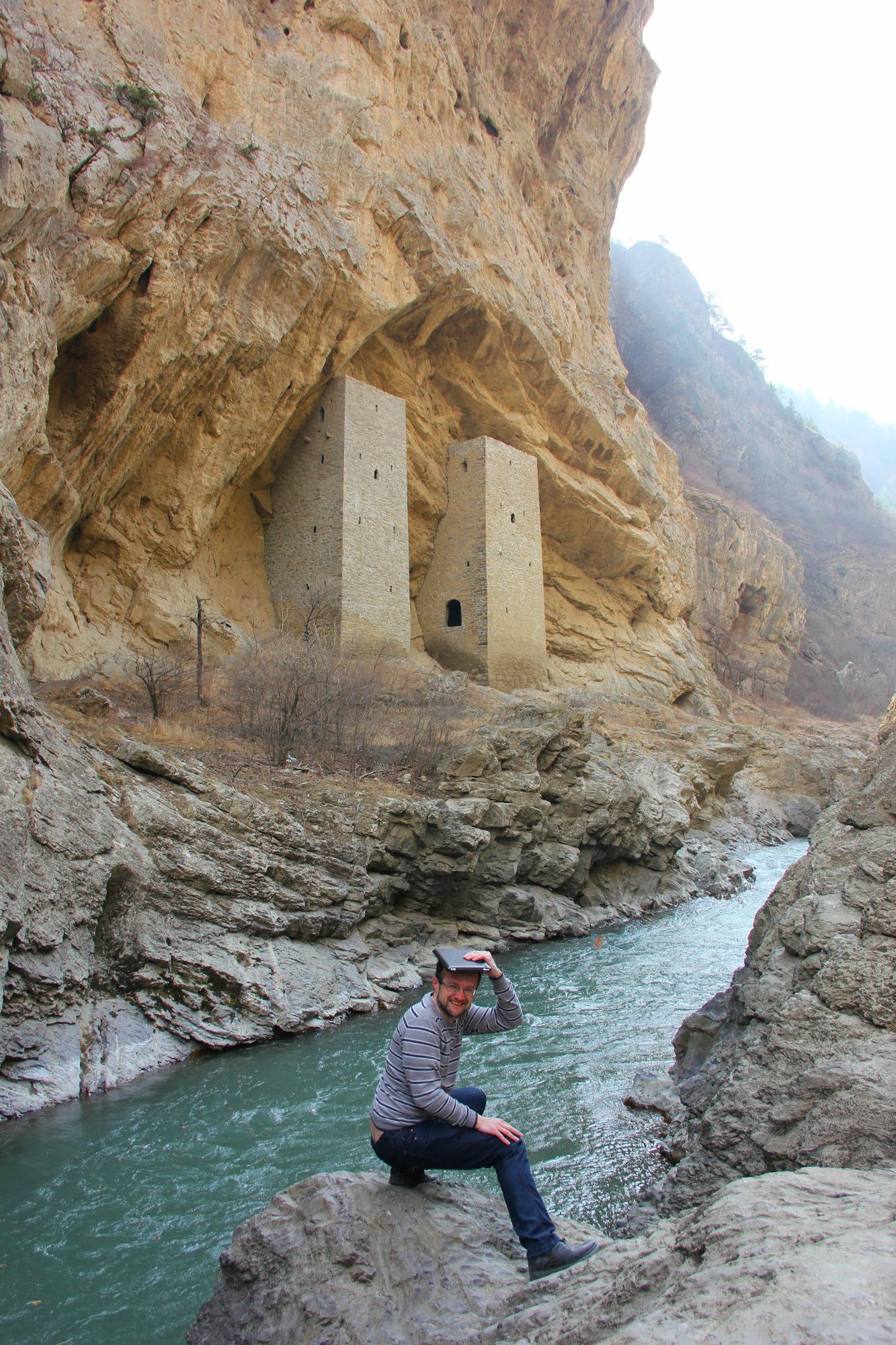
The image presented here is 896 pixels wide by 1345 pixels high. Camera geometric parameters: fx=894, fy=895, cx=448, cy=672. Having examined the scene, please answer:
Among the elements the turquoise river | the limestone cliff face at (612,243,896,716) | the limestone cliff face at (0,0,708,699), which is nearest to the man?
the turquoise river

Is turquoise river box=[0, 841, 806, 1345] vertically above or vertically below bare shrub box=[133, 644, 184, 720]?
below

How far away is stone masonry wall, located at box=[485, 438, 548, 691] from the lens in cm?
2766

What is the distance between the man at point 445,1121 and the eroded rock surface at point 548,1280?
142mm

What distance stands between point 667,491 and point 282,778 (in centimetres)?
2975

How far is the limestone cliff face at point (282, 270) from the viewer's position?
14.3 meters

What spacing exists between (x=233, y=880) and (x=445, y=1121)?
660 centimetres

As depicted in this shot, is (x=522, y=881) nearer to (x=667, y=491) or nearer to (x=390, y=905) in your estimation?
(x=390, y=905)

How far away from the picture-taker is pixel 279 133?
1891 cm

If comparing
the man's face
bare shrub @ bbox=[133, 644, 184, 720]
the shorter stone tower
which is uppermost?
the shorter stone tower

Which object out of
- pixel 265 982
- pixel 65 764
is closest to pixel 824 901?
pixel 265 982

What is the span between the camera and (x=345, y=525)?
23609 millimetres

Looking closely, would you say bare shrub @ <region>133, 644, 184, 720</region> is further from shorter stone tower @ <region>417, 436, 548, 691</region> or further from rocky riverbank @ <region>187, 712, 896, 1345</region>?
rocky riverbank @ <region>187, 712, 896, 1345</region>

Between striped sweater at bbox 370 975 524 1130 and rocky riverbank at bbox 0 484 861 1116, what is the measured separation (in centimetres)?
443

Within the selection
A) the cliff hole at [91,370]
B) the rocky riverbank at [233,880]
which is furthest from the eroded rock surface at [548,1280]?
the cliff hole at [91,370]
